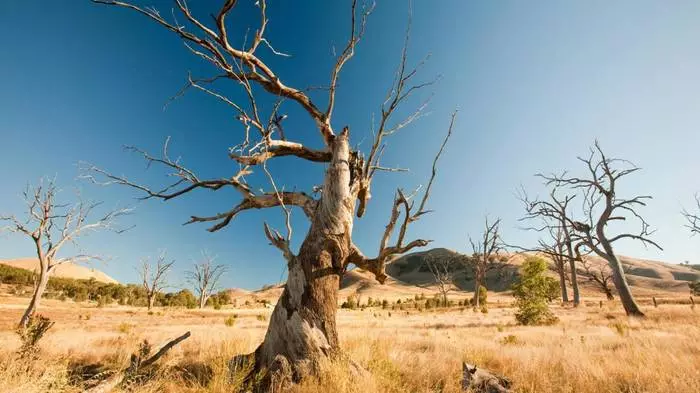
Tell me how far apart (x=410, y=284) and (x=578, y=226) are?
68772 millimetres

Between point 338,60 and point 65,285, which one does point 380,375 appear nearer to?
point 338,60

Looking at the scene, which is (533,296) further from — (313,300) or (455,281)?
(455,281)

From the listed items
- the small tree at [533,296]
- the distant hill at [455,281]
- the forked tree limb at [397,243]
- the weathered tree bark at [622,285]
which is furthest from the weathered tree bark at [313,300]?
the distant hill at [455,281]

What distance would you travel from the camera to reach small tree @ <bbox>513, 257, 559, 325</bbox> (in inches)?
567

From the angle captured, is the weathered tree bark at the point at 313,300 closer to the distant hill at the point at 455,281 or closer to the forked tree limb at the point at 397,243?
the forked tree limb at the point at 397,243

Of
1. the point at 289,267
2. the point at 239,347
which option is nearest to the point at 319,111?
the point at 289,267

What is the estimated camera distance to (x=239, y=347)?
247 inches

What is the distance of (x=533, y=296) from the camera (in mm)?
15109

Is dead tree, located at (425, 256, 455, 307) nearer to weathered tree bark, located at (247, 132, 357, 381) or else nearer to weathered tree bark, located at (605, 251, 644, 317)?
weathered tree bark, located at (605, 251, 644, 317)

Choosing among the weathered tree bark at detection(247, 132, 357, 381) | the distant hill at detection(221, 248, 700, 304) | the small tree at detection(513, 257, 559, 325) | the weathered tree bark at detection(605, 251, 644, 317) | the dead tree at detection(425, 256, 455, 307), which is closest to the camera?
the weathered tree bark at detection(247, 132, 357, 381)

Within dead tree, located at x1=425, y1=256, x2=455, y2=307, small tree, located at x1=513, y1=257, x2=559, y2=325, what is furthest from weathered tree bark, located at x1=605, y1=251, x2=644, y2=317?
dead tree, located at x1=425, y1=256, x2=455, y2=307

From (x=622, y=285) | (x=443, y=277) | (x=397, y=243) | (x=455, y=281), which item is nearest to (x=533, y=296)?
(x=622, y=285)

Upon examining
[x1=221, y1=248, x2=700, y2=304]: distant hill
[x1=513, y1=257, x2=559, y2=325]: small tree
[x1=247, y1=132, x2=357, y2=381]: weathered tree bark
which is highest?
[x1=247, y1=132, x2=357, y2=381]: weathered tree bark

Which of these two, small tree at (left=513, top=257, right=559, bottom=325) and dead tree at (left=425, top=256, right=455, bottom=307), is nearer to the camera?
small tree at (left=513, top=257, right=559, bottom=325)
